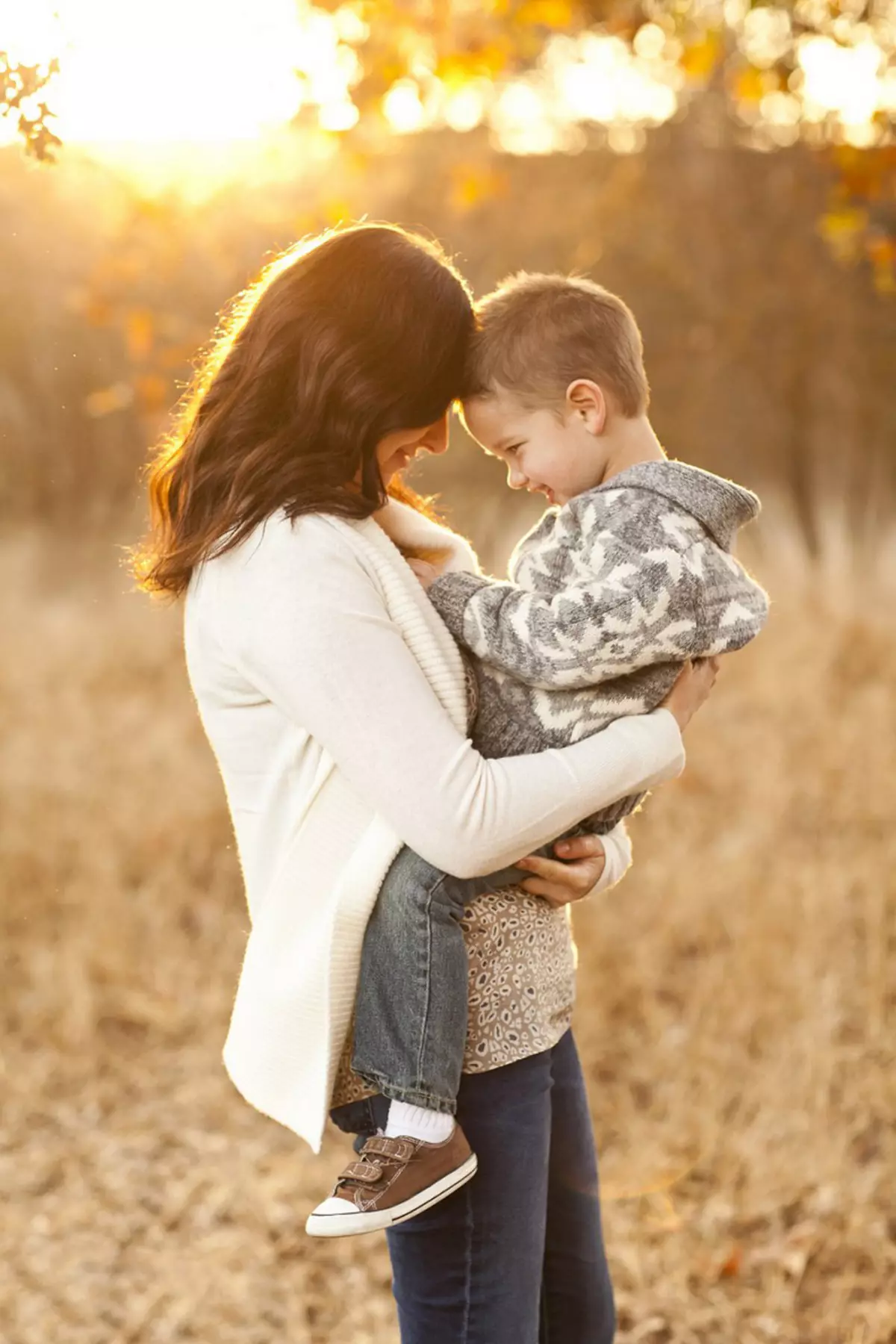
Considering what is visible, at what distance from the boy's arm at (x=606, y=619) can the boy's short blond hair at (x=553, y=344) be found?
25 centimetres

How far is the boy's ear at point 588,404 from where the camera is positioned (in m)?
1.55

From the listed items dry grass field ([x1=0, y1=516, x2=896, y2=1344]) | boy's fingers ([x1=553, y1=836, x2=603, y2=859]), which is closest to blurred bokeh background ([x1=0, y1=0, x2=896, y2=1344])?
dry grass field ([x1=0, y1=516, x2=896, y2=1344])

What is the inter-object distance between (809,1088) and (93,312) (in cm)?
287

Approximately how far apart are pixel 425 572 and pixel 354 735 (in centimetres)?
36

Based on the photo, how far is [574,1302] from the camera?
1.71 metres

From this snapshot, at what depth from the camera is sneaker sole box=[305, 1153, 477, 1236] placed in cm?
131

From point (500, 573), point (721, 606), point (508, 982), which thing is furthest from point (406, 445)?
point (500, 573)

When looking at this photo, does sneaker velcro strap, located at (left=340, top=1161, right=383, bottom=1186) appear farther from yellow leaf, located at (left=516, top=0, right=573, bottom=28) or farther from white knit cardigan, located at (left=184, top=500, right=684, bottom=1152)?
yellow leaf, located at (left=516, top=0, right=573, bottom=28)

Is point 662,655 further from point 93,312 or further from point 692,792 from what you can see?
point 692,792

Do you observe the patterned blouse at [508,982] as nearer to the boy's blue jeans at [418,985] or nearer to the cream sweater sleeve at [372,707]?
the boy's blue jeans at [418,985]

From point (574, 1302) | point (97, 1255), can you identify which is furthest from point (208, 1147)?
point (574, 1302)

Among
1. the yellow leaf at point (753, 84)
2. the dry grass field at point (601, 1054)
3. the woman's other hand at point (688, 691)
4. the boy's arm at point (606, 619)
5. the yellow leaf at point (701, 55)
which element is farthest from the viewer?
the yellow leaf at point (753, 84)

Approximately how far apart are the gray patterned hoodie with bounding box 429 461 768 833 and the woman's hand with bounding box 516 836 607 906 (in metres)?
0.05

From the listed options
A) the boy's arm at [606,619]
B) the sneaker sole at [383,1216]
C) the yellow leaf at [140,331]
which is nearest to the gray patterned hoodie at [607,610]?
the boy's arm at [606,619]
